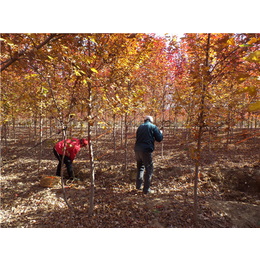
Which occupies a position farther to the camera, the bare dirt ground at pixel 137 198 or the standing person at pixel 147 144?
the standing person at pixel 147 144

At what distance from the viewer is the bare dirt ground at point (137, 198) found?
2812 millimetres

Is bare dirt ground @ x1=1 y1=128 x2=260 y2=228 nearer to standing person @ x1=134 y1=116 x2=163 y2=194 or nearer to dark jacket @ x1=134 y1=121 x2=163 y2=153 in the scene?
standing person @ x1=134 y1=116 x2=163 y2=194

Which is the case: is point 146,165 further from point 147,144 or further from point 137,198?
point 137,198

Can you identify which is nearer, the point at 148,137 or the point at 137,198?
the point at 137,198

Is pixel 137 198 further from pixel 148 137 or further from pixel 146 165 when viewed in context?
pixel 148 137

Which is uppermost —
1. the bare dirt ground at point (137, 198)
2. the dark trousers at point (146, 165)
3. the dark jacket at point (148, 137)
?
the dark jacket at point (148, 137)

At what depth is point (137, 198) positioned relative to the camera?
3.54 metres

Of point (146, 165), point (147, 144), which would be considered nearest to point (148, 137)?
point (147, 144)

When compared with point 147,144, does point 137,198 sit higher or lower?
lower

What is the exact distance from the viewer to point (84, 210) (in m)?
3.23

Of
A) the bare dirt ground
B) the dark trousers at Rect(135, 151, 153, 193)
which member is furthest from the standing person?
the bare dirt ground

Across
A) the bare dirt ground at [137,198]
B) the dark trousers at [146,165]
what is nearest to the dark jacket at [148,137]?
the dark trousers at [146,165]

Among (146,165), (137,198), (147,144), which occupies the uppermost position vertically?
(147,144)

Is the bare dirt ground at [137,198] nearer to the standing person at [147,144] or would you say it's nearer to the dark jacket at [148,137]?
the standing person at [147,144]
